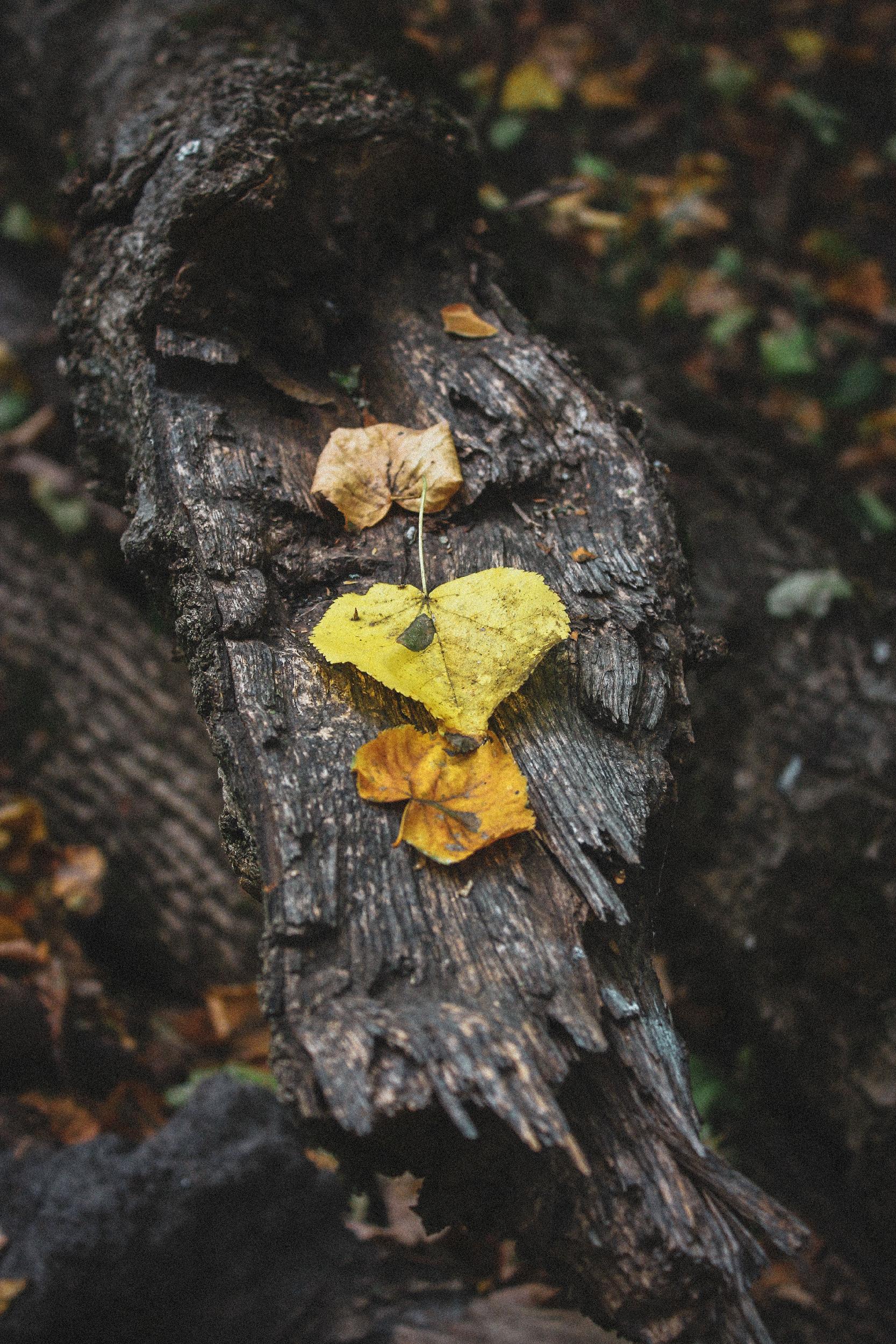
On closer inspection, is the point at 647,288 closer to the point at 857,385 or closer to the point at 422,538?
the point at 857,385

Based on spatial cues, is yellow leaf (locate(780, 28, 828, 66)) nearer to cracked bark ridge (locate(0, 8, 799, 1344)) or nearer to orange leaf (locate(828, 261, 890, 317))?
orange leaf (locate(828, 261, 890, 317))

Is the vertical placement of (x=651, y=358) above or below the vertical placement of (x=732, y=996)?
above

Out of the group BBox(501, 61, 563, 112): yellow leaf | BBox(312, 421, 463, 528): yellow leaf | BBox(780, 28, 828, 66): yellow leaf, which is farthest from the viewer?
BBox(780, 28, 828, 66): yellow leaf

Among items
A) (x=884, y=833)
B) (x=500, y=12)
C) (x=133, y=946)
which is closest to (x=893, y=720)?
(x=884, y=833)

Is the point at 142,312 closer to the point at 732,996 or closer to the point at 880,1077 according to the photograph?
the point at 732,996

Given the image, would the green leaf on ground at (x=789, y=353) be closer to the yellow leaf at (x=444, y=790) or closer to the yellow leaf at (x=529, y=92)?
the yellow leaf at (x=529, y=92)

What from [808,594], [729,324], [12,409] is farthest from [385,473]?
[729,324]

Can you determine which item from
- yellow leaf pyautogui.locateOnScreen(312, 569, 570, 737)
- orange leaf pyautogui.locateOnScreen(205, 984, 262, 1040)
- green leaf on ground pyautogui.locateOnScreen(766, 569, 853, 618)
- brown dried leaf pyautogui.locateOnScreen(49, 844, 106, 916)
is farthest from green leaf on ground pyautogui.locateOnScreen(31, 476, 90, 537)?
green leaf on ground pyautogui.locateOnScreen(766, 569, 853, 618)
